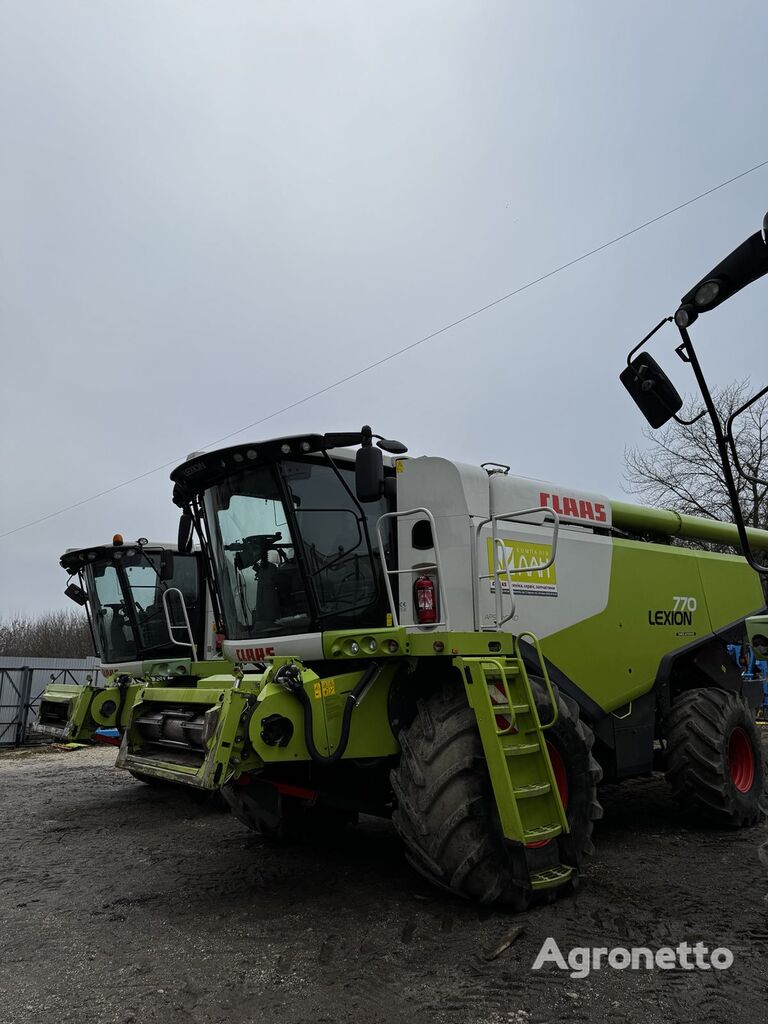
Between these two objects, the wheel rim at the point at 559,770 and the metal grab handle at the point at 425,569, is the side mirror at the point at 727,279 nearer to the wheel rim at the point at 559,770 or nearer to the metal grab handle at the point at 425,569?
the metal grab handle at the point at 425,569

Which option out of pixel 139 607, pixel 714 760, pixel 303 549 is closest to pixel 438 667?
pixel 303 549

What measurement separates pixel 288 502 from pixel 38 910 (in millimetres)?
2840

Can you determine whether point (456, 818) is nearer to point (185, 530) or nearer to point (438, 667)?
point (438, 667)

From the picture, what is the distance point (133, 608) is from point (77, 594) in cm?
99

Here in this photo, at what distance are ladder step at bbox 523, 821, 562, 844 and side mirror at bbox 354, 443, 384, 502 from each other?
6.69 feet

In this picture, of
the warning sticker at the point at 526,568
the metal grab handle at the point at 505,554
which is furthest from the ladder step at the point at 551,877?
the warning sticker at the point at 526,568

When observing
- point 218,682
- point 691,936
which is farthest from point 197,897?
point 691,936

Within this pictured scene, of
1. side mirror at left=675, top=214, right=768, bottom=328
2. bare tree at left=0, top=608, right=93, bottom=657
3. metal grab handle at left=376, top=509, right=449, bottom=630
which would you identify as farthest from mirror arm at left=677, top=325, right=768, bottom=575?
bare tree at left=0, top=608, right=93, bottom=657

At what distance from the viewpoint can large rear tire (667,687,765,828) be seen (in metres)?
6.20

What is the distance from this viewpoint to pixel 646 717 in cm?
642

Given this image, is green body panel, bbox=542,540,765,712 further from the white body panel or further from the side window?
the side window

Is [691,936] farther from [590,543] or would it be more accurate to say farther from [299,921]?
[590,543]

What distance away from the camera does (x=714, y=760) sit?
6.23 m

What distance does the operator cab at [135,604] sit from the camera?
32.6 ft
